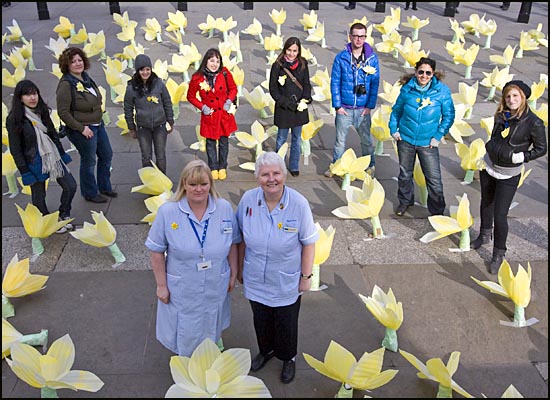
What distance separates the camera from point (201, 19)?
13.1m

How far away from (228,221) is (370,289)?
1.72 metres

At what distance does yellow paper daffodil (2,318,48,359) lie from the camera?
3.23 m

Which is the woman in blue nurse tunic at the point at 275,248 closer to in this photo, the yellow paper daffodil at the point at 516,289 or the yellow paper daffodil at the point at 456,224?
the yellow paper daffodil at the point at 516,289

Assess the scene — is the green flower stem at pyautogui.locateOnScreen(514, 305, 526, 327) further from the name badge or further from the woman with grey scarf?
the woman with grey scarf

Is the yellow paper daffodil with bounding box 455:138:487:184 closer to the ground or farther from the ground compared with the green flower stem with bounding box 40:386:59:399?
farther from the ground

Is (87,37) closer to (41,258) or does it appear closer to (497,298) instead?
(41,258)

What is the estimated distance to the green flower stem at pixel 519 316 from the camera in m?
3.66

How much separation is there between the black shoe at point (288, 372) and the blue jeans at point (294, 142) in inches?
113

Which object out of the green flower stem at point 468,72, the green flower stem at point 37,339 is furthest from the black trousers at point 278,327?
the green flower stem at point 468,72

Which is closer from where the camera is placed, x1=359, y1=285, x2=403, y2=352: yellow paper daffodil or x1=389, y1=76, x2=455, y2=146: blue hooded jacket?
x1=359, y1=285, x2=403, y2=352: yellow paper daffodil

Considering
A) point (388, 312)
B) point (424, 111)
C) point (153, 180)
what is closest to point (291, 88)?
point (424, 111)

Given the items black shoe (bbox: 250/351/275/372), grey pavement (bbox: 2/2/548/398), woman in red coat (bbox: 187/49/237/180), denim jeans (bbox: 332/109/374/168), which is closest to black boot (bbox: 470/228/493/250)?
grey pavement (bbox: 2/2/548/398)

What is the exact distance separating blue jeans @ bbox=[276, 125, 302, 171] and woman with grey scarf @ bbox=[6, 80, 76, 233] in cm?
216

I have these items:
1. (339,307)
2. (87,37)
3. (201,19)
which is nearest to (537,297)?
(339,307)
